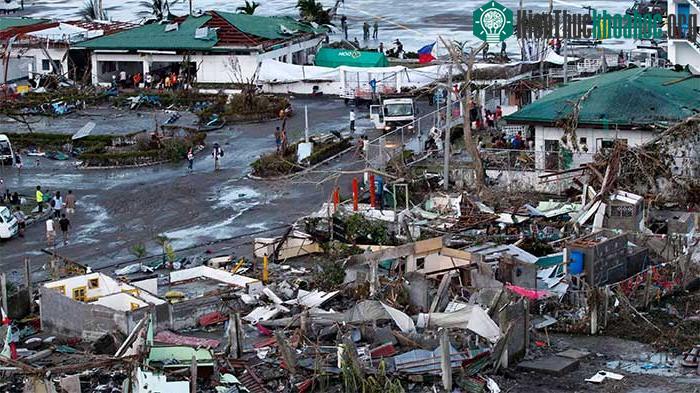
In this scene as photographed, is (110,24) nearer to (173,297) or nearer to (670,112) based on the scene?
(670,112)

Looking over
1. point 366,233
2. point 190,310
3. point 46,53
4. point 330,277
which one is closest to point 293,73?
point 46,53

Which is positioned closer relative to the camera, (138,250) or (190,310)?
(190,310)

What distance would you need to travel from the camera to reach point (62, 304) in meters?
33.6

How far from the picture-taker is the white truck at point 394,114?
5456 cm

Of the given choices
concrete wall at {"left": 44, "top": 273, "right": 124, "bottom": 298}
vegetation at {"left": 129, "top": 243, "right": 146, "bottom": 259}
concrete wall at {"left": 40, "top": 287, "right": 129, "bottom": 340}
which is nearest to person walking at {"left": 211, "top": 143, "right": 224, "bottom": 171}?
vegetation at {"left": 129, "top": 243, "right": 146, "bottom": 259}

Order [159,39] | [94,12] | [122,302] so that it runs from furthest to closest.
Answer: [94,12], [159,39], [122,302]

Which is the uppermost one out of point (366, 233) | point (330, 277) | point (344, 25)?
point (344, 25)

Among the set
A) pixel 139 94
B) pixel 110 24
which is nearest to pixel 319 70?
pixel 139 94

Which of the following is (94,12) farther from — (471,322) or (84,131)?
(471,322)

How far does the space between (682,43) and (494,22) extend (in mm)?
9618

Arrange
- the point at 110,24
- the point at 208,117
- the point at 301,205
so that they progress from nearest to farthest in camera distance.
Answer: the point at 301,205, the point at 208,117, the point at 110,24

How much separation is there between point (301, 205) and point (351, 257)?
9.03m

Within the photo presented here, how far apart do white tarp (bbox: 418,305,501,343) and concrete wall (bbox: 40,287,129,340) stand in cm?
589

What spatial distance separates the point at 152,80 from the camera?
6606cm
